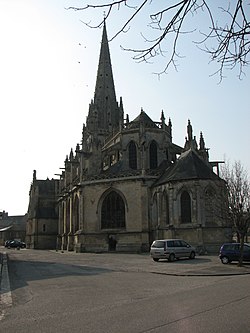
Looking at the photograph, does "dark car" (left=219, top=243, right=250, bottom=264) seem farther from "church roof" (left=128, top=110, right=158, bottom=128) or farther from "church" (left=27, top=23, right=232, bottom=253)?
"church roof" (left=128, top=110, right=158, bottom=128)

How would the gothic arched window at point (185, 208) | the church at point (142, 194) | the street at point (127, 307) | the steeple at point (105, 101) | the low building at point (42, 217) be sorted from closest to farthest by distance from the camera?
the street at point (127, 307) → the church at point (142, 194) → the gothic arched window at point (185, 208) → the steeple at point (105, 101) → the low building at point (42, 217)

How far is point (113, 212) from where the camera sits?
133 feet

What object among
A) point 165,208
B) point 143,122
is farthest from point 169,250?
point 143,122

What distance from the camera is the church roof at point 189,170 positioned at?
1340 inches

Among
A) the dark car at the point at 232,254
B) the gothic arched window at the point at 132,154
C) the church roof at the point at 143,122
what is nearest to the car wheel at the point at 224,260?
the dark car at the point at 232,254

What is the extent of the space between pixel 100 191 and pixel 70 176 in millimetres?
14497

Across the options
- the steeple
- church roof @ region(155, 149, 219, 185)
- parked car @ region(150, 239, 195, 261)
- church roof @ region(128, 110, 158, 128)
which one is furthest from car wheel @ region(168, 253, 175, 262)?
the steeple

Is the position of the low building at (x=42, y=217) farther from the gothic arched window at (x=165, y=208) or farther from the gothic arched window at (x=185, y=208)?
the gothic arched window at (x=185, y=208)

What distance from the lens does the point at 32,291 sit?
1215cm

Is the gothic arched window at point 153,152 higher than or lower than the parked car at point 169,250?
higher

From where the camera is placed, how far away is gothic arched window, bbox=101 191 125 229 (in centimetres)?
4000

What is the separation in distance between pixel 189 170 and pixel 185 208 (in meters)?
3.45

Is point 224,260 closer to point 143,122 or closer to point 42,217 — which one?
point 143,122

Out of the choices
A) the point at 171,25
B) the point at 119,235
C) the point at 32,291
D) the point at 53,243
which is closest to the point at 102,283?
the point at 32,291
